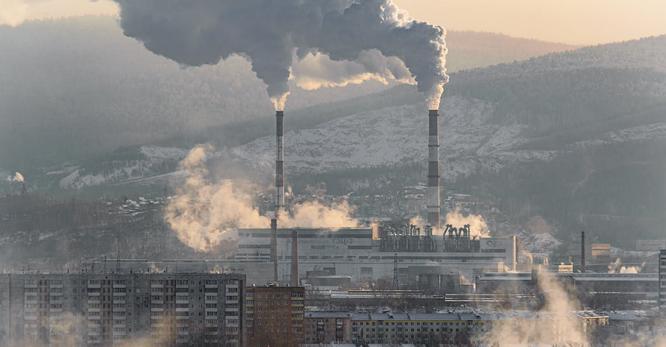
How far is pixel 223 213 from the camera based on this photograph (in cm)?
11138

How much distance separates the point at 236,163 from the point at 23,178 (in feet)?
37.6

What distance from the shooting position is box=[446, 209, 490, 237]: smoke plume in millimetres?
109750

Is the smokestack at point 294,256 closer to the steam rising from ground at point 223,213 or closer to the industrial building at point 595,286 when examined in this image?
the steam rising from ground at point 223,213

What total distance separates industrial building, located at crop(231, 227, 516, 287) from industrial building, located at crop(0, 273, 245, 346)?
29.2 metres

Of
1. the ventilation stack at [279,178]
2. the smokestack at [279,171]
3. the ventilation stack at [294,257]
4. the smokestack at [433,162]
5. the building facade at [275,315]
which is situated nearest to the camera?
the building facade at [275,315]

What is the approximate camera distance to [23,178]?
5108 inches

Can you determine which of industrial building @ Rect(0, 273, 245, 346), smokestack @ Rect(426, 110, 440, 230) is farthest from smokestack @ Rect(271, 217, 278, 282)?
industrial building @ Rect(0, 273, 245, 346)

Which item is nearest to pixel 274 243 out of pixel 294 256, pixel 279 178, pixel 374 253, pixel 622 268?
pixel 294 256

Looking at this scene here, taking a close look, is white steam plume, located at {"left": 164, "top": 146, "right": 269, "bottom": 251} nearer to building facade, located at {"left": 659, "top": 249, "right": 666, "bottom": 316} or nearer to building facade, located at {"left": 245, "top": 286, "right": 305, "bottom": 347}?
building facade, located at {"left": 659, "top": 249, "right": 666, "bottom": 316}

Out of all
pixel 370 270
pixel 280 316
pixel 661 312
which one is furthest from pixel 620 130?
pixel 280 316

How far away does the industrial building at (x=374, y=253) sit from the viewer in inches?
3974

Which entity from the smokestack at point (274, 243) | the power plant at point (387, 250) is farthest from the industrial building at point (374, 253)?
the smokestack at point (274, 243)

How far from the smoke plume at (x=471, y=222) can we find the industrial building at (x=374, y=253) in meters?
3.97

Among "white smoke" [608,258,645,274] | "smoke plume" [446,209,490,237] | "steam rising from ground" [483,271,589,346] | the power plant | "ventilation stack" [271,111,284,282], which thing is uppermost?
"ventilation stack" [271,111,284,282]
